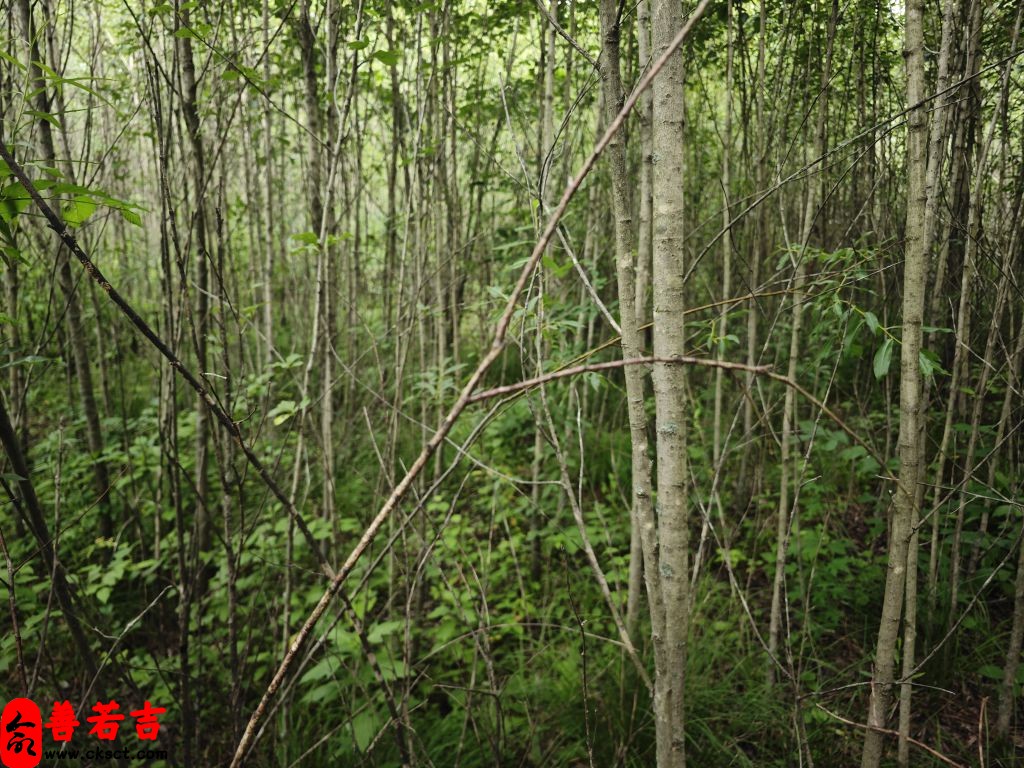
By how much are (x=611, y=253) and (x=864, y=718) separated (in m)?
3.35

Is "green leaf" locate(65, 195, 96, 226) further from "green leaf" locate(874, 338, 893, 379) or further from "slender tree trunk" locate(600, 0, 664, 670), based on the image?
"green leaf" locate(874, 338, 893, 379)

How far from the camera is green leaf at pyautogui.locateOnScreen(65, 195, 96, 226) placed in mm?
983

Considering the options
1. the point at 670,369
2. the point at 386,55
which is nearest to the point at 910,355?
the point at 670,369

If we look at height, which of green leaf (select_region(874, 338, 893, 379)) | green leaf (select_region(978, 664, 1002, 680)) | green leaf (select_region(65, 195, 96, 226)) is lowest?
green leaf (select_region(978, 664, 1002, 680))

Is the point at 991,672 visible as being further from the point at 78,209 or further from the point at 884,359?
the point at 78,209

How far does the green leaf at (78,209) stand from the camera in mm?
983

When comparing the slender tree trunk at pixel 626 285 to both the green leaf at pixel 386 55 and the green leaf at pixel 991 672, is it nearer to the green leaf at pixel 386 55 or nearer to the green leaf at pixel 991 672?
the green leaf at pixel 386 55

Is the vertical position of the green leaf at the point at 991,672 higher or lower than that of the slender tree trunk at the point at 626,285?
lower

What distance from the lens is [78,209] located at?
0.99 metres

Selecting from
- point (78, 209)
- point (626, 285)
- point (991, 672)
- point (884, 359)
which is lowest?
point (991, 672)

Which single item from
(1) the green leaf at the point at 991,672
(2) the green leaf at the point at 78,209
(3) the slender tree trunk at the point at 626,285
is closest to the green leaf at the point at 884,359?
(3) the slender tree trunk at the point at 626,285

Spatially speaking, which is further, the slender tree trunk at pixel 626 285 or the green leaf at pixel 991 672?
the green leaf at pixel 991 672

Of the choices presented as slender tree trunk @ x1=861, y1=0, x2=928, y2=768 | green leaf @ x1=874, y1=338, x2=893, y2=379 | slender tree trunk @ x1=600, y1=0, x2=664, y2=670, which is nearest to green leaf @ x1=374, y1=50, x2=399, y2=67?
slender tree trunk @ x1=600, y1=0, x2=664, y2=670

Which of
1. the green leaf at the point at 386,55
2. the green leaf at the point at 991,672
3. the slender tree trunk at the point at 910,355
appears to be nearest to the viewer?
the slender tree trunk at the point at 910,355
